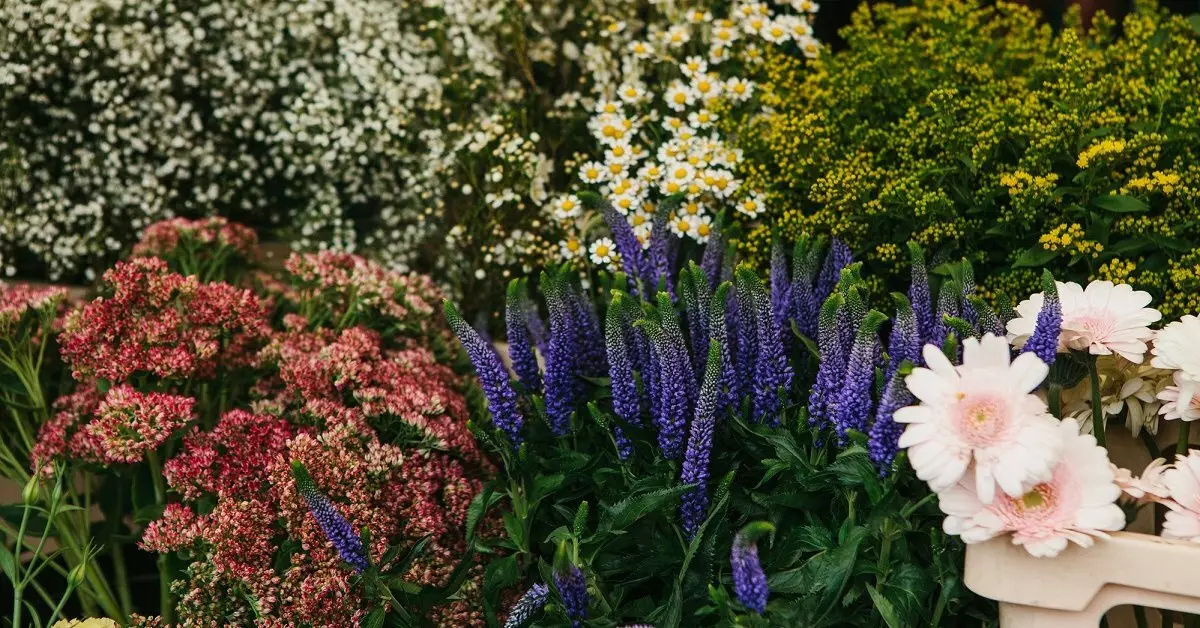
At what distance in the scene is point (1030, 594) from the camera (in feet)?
3.37

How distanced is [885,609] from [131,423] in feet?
3.73

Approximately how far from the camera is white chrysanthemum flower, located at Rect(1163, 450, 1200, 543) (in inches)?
41.1

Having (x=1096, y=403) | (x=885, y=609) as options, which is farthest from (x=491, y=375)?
(x=1096, y=403)

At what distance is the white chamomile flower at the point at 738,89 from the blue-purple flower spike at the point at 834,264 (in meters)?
0.48

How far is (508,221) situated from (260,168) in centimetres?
78

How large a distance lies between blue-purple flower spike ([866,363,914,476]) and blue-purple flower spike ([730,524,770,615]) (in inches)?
8.1

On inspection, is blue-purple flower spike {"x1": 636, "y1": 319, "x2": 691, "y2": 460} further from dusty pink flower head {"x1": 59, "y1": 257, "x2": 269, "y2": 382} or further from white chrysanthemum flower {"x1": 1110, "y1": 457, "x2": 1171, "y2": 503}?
dusty pink flower head {"x1": 59, "y1": 257, "x2": 269, "y2": 382}

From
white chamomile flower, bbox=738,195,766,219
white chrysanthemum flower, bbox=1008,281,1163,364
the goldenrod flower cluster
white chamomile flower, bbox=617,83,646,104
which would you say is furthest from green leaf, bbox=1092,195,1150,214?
white chamomile flower, bbox=617,83,646,104

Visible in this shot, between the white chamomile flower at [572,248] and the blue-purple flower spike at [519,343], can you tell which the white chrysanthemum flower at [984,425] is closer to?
the blue-purple flower spike at [519,343]

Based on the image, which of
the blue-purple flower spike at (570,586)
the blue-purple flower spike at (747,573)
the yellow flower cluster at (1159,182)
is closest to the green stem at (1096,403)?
the yellow flower cluster at (1159,182)

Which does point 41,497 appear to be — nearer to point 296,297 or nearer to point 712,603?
point 296,297

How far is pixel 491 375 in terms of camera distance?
1.28m

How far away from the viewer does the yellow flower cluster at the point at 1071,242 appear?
4.67ft

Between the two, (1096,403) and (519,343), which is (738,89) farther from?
(1096,403)
